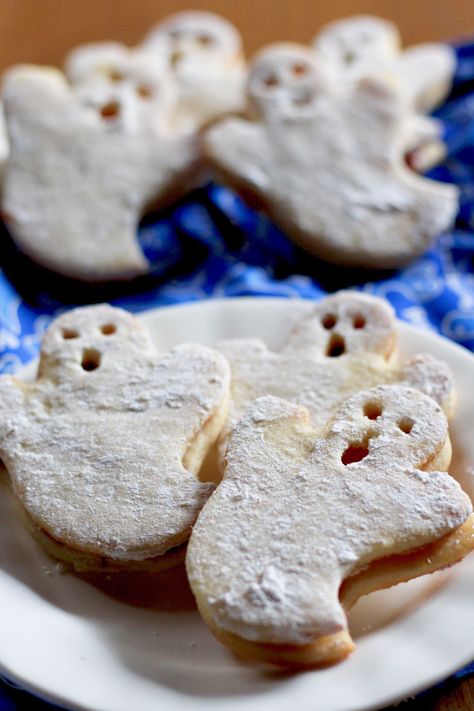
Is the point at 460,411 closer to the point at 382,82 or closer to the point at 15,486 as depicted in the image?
the point at 15,486

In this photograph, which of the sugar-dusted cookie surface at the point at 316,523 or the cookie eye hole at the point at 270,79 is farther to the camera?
the cookie eye hole at the point at 270,79

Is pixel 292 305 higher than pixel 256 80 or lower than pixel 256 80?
lower

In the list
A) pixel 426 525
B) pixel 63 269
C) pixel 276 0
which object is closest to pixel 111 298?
pixel 63 269

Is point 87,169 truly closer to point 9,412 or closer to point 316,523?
point 9,412

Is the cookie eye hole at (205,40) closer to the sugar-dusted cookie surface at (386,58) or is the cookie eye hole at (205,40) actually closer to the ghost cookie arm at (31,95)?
the sugar-dusted cookie surface at (386,58)

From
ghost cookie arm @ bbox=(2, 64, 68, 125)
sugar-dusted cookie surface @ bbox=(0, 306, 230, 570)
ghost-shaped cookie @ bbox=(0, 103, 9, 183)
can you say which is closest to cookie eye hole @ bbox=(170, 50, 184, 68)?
ghost cookie arm @ bbox=(2, 64, 68, 125)

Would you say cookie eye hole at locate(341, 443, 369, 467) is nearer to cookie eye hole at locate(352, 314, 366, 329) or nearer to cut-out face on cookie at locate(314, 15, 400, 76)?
cookie eye hole at locate(352, 314, 366, 329)

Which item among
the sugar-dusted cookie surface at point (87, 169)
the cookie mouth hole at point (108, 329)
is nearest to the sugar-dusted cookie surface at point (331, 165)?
the sugar-dusted cookie surface at point (87, 169)
